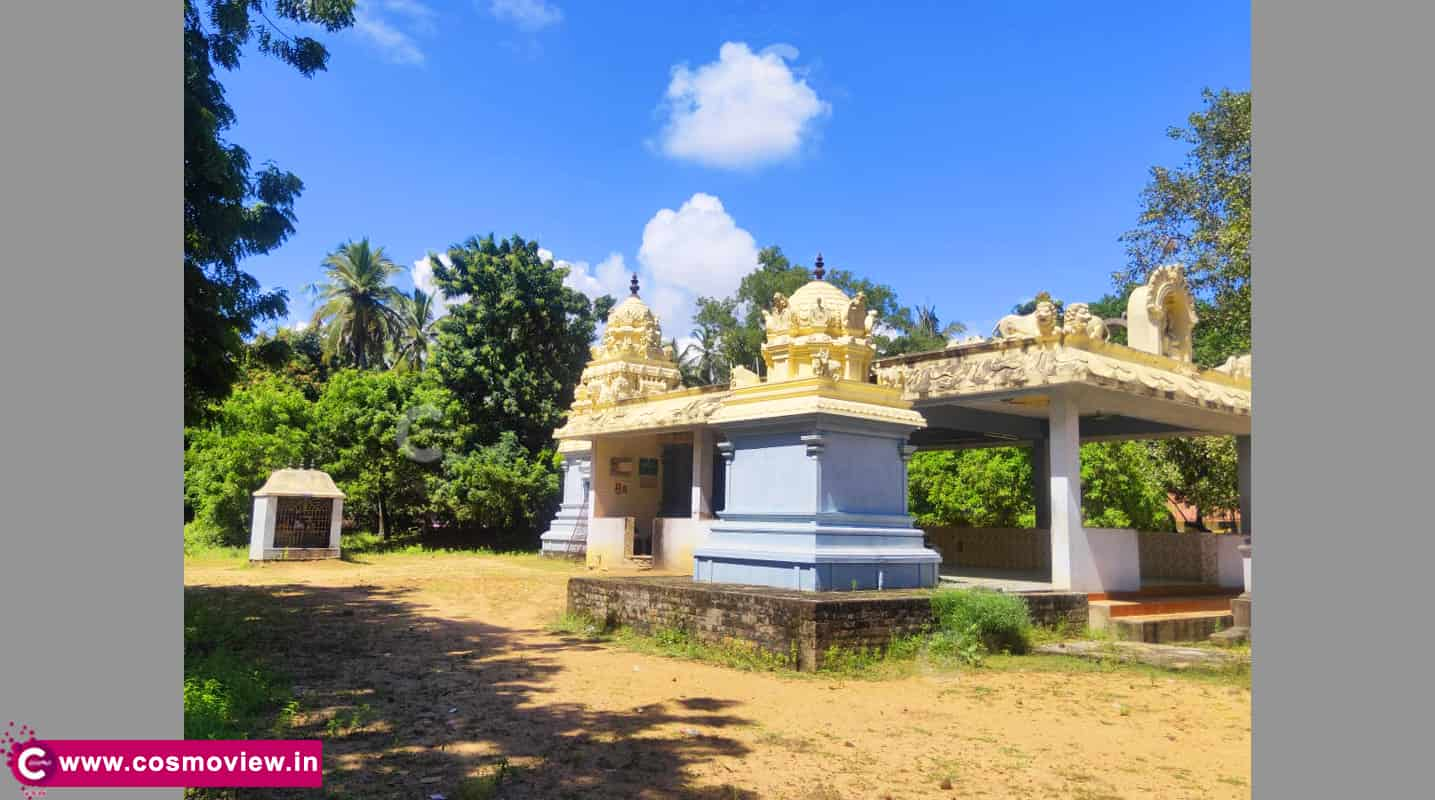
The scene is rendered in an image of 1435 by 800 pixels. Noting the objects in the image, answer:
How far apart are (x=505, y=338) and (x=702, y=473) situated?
29.4 ft

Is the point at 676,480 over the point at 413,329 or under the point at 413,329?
under

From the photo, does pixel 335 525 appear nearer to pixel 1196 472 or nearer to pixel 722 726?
pixel 722 726

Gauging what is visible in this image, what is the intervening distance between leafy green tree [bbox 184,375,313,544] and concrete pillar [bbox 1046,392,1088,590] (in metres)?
20.5

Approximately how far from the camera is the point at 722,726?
21.7ft

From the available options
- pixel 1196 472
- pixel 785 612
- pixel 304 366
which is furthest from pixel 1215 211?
pixel 304 366

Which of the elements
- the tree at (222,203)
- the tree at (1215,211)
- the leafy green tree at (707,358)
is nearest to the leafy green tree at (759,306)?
the leafy green tree at (707,358)

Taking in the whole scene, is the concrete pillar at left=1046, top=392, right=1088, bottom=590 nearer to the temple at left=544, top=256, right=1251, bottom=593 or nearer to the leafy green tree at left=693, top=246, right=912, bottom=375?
the temple at left=544, top=256, right=1251, bottom=593

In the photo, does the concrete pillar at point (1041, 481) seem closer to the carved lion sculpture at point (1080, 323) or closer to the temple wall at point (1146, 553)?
the temple wall at point (1146, 553)

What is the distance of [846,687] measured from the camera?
807 cm

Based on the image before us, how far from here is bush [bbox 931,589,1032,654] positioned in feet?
31.2

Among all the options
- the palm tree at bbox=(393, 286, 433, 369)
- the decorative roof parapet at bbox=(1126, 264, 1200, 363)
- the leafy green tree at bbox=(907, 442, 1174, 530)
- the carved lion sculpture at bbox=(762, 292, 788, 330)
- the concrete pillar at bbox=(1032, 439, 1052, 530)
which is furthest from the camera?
the palm tree at bbox=(393, 286, 433, 369)
